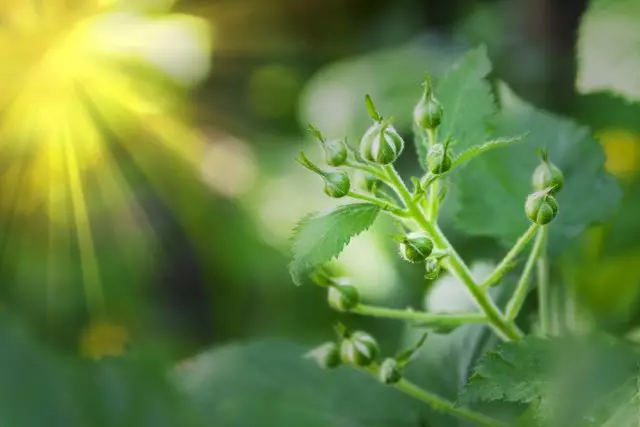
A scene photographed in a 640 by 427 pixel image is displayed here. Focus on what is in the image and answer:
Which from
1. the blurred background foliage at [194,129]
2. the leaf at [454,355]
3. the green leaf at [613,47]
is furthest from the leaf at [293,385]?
the blurred background foliage at [194,129]

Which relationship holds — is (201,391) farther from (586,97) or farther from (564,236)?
(586,97)

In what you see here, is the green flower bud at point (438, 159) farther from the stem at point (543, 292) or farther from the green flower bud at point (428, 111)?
the stem at point (543, 292)

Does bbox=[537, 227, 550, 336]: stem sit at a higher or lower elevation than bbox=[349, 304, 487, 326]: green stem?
lower

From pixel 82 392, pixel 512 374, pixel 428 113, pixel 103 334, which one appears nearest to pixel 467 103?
pixel 428 113

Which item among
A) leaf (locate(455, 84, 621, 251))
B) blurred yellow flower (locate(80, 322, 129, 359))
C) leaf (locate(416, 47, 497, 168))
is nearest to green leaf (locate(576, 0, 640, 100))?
leaf (locate(455, 84, 621, 251))

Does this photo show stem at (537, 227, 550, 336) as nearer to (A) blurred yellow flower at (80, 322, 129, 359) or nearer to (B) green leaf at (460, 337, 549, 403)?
(B) green leaf at (460, 337, 549, 403)

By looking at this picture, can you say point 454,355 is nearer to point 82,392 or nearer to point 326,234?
point 326,234
